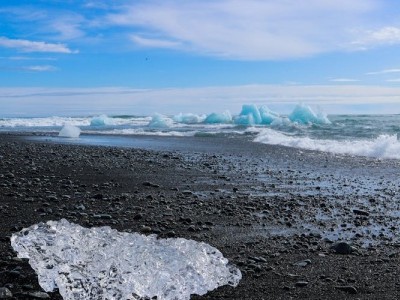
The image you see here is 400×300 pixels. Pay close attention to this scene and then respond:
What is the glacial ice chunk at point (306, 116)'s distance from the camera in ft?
127

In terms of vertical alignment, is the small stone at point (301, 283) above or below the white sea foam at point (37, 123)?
below

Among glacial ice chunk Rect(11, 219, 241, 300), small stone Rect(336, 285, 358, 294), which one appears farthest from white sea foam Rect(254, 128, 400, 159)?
glacial ice chunk Rect(11, 219, 241, 300)

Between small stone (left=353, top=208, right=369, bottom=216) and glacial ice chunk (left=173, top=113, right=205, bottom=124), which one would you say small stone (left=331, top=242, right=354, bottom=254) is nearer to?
small stone (left=353, top=208, right=369, bottom=216)

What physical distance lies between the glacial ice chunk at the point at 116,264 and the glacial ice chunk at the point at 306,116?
35988 mm

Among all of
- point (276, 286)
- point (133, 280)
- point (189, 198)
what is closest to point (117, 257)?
point (133, 280)

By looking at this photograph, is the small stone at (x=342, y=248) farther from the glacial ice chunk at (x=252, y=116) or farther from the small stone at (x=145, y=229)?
the glacial ice chunk at (x=252, y=116)

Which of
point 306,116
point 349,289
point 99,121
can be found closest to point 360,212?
point 349,289

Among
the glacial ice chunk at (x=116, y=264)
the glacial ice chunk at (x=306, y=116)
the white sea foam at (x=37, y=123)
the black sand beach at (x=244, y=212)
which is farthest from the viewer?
the white sea foam at (x=37, y=123)

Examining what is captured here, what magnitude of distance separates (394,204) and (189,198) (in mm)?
3425

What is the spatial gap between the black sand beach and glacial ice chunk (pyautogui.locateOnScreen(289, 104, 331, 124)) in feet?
88.9

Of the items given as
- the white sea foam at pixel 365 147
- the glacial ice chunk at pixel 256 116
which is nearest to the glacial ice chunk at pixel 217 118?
the glacial ice chunk at pixel 256 116

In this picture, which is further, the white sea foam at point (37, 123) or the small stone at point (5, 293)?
the white sea foam at point (37, 123)

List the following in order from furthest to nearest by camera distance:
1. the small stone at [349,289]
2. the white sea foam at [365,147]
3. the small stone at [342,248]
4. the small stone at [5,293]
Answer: the white sea foam at [365,147], the small stone at [342,248], the small stone at [349,289], the small stone at [5,293]

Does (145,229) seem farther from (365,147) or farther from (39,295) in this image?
(365,147)
